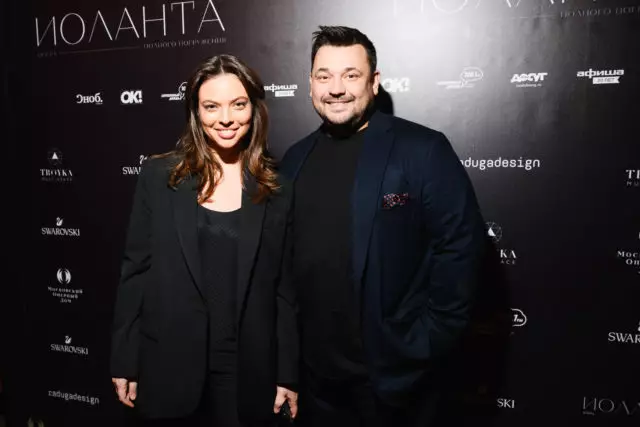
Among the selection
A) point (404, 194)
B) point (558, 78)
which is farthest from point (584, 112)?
point (404, 194)

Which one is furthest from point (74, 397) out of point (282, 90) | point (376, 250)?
point (376, 250)

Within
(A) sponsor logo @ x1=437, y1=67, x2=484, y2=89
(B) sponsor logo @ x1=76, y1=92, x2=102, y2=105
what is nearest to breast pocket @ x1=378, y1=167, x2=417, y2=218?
(A) sponsor logo @ x1=437, y1=67, x2=484, y2=89

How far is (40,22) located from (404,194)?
235cm

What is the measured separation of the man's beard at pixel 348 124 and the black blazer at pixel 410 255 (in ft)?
0.45

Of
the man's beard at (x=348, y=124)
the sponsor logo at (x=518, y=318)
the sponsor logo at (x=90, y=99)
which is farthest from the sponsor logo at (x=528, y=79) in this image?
the sponsor logo at (x=90, y=99)

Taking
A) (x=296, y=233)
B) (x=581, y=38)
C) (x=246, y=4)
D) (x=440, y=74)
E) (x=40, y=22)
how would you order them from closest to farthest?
(x=296, y=233)
(x=581, y=38)
(x=440, y=74)
(x=246, y=4)
(x=40, y=22)

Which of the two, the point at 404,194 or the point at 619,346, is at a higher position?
the point at 404,194

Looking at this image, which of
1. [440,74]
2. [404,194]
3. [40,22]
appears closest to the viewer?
[404,194]

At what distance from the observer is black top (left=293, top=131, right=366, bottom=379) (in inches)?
67.4

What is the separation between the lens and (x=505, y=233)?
7.23 ft

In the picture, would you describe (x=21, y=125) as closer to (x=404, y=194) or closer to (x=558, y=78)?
(x=404, y=194)

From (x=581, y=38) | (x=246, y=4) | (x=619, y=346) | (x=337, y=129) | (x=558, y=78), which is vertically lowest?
(x=619, y=346)

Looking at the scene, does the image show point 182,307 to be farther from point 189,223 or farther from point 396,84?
point 396,84

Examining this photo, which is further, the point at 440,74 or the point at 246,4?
the point at 246,4
